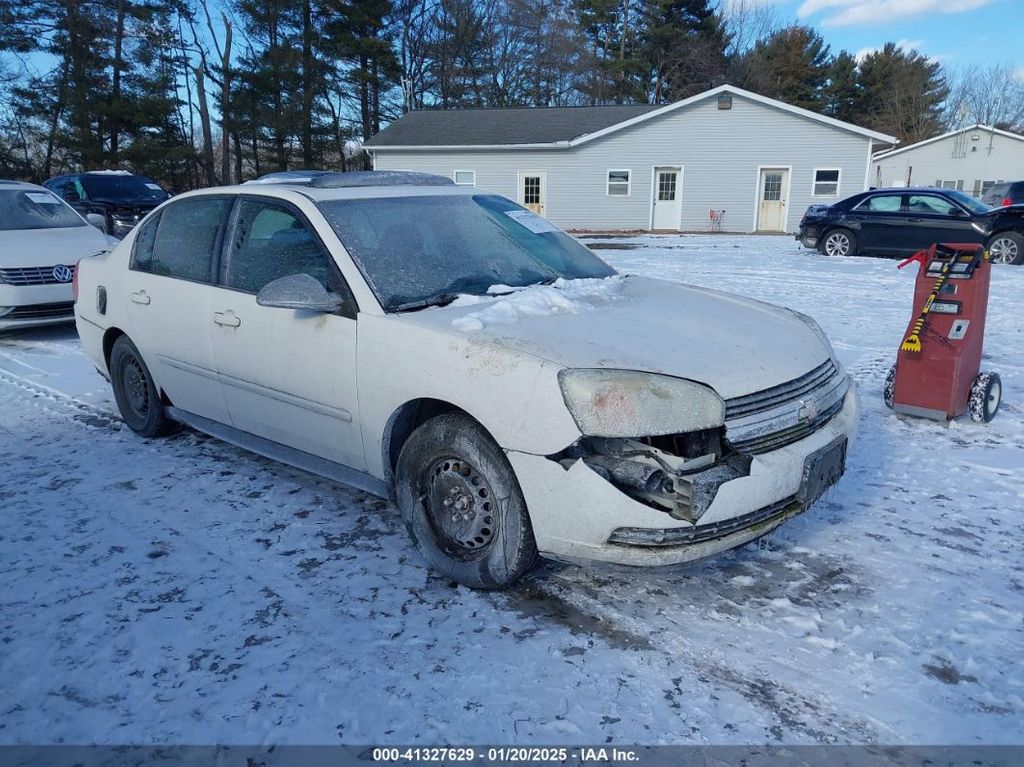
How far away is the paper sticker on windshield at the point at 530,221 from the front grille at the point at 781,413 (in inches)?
70.6

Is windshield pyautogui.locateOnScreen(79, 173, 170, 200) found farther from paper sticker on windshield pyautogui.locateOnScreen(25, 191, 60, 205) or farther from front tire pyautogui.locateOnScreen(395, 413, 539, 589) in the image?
front tire pyautogui.locateOnScreen(395, 413, 539, 589)

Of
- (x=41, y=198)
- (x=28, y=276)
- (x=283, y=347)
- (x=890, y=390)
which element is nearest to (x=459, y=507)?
(x=283, y=347)

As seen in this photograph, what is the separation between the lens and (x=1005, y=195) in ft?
48.4

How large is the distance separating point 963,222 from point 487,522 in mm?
14707

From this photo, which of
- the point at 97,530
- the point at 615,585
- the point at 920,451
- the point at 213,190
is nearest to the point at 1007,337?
the point at 920,451

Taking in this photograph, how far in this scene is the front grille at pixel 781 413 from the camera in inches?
108

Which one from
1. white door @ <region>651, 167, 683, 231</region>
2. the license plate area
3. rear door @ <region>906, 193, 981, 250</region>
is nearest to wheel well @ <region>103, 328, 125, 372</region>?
the license plate area

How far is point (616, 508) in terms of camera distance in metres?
2.57

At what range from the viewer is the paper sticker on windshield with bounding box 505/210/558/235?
4.27 metres

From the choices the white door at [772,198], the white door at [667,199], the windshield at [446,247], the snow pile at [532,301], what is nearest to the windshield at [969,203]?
the white door at [772,198]

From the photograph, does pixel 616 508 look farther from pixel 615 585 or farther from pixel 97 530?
pixel 97 530

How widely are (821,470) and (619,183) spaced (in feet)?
79.9

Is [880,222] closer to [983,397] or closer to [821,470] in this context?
[983,397]

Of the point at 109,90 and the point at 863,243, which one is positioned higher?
the point at 109,90
